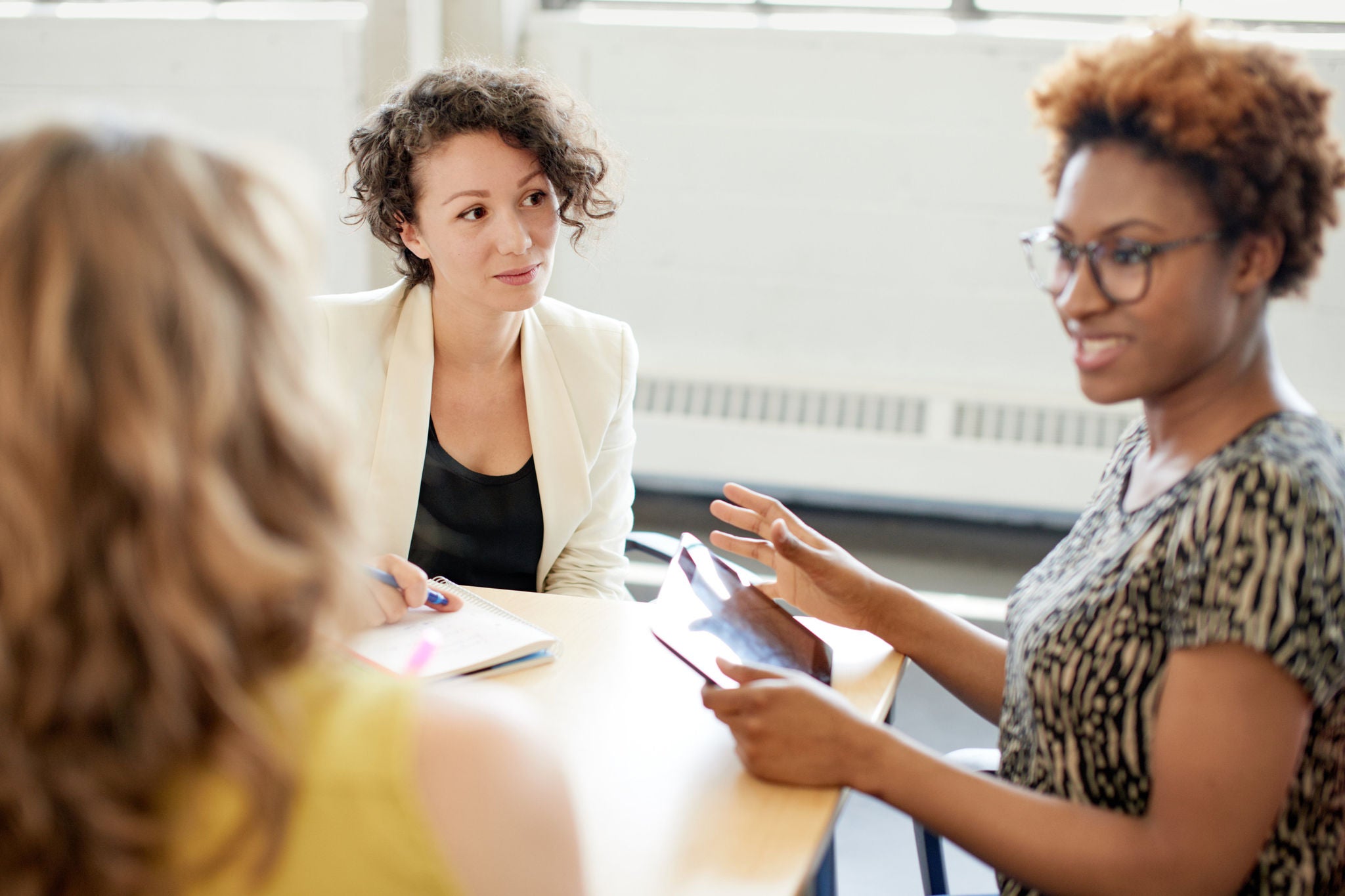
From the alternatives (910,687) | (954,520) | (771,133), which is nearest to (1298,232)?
(910,687)

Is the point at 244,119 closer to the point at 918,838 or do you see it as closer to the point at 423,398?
the point at 423,398

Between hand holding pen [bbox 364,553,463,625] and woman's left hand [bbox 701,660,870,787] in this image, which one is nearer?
woman's left hand [bbox 701,660,870,787]

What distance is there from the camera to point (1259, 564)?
0.91 metres

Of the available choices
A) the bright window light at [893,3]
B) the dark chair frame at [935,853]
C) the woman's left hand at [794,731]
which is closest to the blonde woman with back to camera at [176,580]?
the woman's left hand at [794,731]

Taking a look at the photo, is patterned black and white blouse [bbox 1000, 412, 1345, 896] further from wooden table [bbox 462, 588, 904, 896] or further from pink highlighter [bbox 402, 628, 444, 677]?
pink highlighter [bbox 402, 628, 444, 677]

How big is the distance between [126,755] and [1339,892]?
3.38 ft

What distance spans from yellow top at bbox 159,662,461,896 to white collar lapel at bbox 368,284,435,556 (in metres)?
1.18

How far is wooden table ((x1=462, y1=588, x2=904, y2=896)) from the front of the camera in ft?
3.15

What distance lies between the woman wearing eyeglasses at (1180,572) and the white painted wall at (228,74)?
10.5 feet

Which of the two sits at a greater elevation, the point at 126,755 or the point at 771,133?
the point at 771,133

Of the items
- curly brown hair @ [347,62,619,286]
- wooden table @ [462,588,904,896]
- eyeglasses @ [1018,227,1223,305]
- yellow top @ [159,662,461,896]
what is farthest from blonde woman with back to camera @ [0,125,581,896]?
curly brown hair @ [347,62,619,286]

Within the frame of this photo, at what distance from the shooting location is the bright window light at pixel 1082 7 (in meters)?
3.74

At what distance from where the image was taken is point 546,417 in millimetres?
1964

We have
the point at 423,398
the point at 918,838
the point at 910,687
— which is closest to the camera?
the point at 918,838
